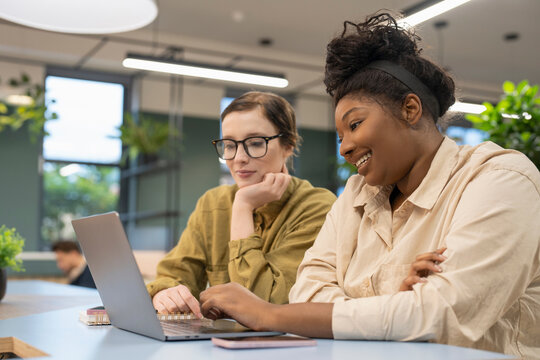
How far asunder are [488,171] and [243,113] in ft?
3.09

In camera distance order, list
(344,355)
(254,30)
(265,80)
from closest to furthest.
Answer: (344,355)
(265,80)
(254,30)

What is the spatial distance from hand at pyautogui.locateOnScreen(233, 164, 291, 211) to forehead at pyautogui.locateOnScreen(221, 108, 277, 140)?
15 centimetres

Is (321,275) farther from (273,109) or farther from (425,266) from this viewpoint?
(273,109)

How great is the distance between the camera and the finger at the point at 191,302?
57.3 inches

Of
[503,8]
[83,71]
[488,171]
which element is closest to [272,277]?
[488,171]

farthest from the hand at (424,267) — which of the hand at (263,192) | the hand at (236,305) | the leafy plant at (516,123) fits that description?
the leafy plant at (516,123)

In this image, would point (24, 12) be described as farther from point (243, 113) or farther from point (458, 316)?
point (458, 316)

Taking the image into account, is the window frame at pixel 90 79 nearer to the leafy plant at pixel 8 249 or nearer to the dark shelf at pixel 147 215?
the dark shelf at pixel 147 215

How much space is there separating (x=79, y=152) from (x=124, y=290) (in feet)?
24.1

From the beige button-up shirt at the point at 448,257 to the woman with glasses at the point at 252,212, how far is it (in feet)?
1.06

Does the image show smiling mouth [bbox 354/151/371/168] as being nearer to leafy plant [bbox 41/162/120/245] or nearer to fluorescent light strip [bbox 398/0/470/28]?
fluorescent light strip [bbox 398/0/470/28]

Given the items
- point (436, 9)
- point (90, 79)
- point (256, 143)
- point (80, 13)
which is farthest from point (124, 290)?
point (90, 79)

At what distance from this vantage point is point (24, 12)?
2482mm

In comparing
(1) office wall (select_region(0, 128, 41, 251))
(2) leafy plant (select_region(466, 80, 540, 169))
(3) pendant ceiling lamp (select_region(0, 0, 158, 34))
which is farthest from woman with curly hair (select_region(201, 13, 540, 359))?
(1) office wall (select_region(0, 128, 41, 251))
